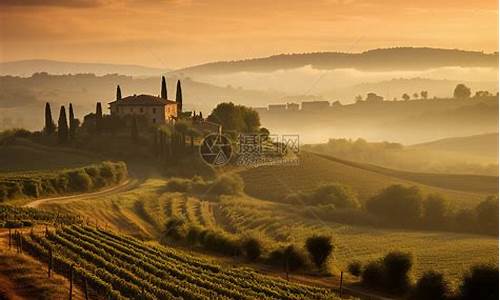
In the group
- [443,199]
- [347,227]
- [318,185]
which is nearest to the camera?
[347,227]

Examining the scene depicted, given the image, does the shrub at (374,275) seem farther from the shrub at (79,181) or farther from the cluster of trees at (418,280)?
the shrub at (79,181)

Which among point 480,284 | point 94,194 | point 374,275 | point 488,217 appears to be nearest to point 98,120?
point 94,194

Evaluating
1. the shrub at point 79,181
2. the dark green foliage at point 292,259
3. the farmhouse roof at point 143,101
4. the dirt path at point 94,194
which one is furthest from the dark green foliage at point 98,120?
the dark green foliage at point 292,259

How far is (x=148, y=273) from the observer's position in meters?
29.6

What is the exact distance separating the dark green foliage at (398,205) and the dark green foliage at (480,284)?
3842 centimetres

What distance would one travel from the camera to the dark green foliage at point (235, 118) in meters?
99.4

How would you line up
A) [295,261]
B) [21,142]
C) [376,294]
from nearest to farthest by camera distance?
1. [376,294]
2. [295,261]
3. [21,142]

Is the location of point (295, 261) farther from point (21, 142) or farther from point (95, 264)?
point (21, 142)

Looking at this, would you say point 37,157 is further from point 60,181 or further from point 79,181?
point 60,181

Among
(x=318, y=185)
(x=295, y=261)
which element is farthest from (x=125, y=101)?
(x=295, y=261)

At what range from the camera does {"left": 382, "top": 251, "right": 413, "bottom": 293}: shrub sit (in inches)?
1309

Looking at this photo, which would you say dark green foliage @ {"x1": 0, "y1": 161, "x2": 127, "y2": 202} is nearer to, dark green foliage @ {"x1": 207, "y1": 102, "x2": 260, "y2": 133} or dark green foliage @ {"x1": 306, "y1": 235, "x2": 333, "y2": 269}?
dark green foliage @ {"x1": 207, "y1": 102, "x2": 260, "y2": 133}

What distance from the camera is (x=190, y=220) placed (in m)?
55.0

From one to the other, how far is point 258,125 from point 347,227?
42470mm
